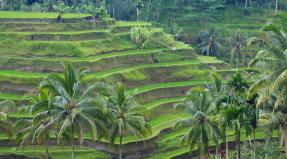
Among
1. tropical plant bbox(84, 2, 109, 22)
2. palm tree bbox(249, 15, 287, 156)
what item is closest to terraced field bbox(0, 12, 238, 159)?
tropical plant bbox(84, 2, 109, 22)

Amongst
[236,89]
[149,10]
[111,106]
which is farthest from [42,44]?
[149,10]

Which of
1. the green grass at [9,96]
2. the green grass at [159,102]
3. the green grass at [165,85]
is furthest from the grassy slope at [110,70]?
the green grass at [159,102]

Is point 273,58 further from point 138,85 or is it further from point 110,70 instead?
point 110,70

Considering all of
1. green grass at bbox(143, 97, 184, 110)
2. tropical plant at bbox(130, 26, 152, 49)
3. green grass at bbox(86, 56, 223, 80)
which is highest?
tropical plant at bbox(130, 26, 152, 49)

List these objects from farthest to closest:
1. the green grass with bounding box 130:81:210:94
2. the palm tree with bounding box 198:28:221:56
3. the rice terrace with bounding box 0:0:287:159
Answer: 1. the palm tree with bounding box 198:28:221:56
2. the green grass with bounding box 130:81:210:94
3. the rice terrace with bounding box 0:0:287:159

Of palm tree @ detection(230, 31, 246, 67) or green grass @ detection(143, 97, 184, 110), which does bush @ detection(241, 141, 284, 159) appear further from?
palm tree @ detection(230, 31, 246, 67)

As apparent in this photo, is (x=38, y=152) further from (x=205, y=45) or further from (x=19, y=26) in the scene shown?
(x=205, y=45)
